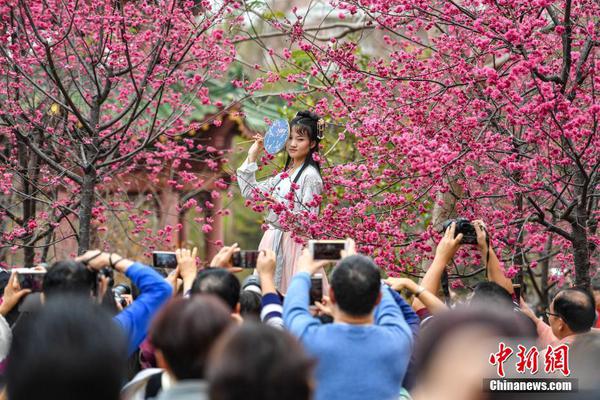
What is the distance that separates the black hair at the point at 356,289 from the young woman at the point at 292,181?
2.71m

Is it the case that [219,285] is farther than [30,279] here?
No

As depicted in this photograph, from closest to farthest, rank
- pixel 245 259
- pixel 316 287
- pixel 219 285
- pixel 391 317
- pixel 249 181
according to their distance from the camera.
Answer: pixel 391 317
pixel 219 285
pixel 316 287
pixel 245 259
pixel 249 181

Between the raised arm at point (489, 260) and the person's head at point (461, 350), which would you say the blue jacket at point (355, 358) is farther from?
the raised arm at point (489, 260)

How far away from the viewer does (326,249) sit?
11.7 ft

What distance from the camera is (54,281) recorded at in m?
3.42

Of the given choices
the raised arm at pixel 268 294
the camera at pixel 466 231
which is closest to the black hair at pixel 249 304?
the raised arm at pixel 268 294

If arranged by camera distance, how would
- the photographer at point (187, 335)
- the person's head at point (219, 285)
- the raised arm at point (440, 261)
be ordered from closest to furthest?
the photographer at point (187, 335), the person's head at point (219, 285), the raised arm at point (440, 261)

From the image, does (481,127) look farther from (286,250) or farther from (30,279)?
(30,279)

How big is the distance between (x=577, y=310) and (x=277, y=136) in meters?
2.50

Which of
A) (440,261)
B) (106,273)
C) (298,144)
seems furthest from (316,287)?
(298,144)

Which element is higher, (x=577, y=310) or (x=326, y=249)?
(x=326, y=249)

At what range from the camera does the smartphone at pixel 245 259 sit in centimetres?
391

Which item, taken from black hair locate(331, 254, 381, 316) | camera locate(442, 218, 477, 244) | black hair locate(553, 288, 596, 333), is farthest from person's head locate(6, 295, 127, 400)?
black hair locate(553, 288, 596, 333)

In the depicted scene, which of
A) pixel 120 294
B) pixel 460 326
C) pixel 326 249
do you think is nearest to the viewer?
pixel 460 326
